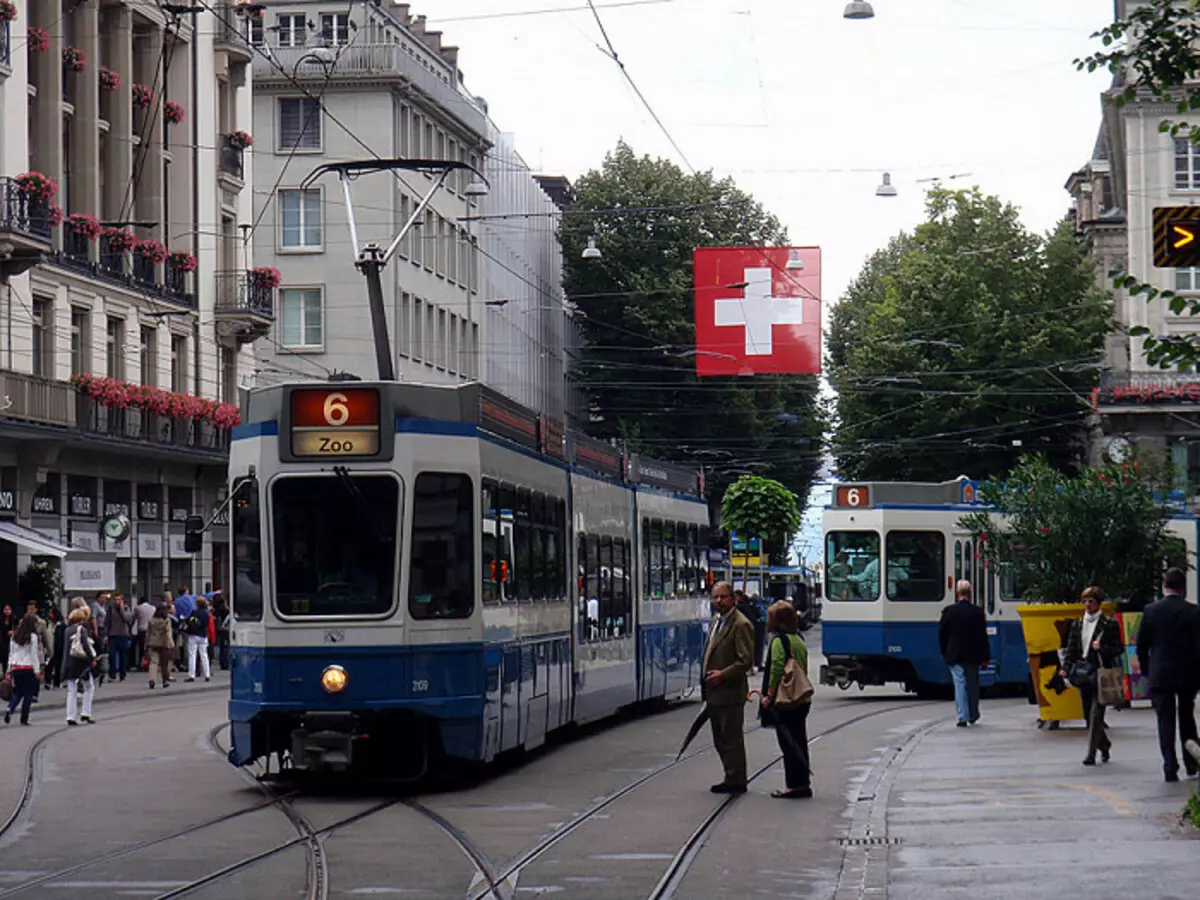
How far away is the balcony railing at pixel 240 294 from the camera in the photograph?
181ft

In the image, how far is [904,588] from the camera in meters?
33.1

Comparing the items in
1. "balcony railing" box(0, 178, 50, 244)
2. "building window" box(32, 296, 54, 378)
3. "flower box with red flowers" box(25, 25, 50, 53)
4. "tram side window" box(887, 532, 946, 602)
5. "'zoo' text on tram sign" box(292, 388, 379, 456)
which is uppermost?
"flower box with red flowers" box(25, 25, 50, 53)

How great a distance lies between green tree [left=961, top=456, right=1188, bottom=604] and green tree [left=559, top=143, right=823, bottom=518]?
46694 mm

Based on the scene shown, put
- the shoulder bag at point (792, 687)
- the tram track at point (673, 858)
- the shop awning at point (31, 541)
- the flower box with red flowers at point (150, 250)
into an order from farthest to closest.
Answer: the flower box with red flowers at point (150, 250), the shop awning at point (31, 541), the shoulder bag at point (792, 687), the tram track at point (673, 858)

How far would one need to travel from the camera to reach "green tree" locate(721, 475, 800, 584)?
5925 cm

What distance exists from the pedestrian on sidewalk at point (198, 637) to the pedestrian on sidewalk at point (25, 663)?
39.7 feet

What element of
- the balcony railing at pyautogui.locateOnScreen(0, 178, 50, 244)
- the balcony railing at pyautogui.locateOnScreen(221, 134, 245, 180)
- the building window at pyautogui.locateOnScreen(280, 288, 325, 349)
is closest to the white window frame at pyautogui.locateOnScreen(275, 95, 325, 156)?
the building window at pyautogui.locateOnScreen(280, 288, 325, 349)

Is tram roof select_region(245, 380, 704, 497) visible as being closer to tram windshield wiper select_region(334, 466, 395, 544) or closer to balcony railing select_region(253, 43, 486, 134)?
tram windshield wiper select_region(334, 466, 395, 544)

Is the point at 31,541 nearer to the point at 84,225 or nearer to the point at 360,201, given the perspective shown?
the point at 84,225

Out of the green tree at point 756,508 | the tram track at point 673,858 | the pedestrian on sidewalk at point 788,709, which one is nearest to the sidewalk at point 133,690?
the tram track at point 673,858

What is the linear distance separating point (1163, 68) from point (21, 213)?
101 feet

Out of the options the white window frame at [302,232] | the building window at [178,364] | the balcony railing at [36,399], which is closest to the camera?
the balcony railing at [36,399]

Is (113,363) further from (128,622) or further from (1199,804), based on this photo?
(1199,804)

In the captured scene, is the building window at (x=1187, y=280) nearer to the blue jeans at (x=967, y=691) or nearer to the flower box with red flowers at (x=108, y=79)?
the flower box with red flowers at (x=108, y=79)
